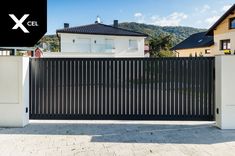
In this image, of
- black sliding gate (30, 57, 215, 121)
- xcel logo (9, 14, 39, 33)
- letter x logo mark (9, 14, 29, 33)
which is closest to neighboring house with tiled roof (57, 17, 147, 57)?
xcel logo (9, 14, 39, 33)

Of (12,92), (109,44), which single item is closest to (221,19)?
(109,44)

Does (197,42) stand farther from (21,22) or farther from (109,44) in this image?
(21,22)

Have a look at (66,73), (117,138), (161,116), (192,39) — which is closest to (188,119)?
(161,116)

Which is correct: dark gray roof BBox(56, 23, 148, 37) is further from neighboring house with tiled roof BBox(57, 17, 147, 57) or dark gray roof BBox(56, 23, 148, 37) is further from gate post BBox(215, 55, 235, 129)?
gate post BBox(215, 55, 235, 129)

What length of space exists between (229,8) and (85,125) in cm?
2764

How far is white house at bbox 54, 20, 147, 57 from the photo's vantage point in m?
35.1

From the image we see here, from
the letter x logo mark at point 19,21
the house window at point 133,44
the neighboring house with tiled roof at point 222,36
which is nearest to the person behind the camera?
the letter x logo mark at point 19,21

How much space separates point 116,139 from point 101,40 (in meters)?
31.9

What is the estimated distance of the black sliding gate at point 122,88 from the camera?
7656 mm

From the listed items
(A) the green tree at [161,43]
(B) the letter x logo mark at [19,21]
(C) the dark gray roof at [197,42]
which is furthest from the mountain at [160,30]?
(B) the letter x logo mark at [19,21]

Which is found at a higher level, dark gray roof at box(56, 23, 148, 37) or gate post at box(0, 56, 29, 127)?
dark gray roof at box(56, 23, 148, 37)

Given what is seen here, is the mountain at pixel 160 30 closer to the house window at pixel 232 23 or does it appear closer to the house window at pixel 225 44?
the house window at pixel 225 44

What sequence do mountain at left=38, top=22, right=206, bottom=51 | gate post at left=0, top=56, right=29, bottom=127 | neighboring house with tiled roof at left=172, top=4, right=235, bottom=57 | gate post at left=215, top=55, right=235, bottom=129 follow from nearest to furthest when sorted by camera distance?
gate post at left=215, top=55, right=235, bottom=129 < gate post at left=0, top=56, right=29, bottom=127 < neighboring house with tiled roof at left=172, top=4, right=235, bottom=57 < mountain at left=38, top=22, right=206, bottom=51

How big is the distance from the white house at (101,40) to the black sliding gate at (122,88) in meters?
26.1
